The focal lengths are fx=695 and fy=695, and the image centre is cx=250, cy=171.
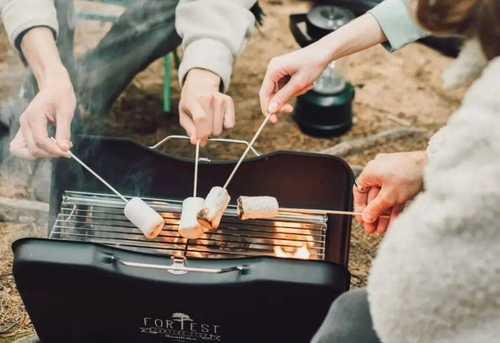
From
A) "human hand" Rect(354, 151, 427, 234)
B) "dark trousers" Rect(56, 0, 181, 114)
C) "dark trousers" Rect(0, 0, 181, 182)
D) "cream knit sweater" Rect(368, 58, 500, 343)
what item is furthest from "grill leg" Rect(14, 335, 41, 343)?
"cream knit sweater" Rect(368, 58, 500, 343)

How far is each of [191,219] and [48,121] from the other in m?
0.50

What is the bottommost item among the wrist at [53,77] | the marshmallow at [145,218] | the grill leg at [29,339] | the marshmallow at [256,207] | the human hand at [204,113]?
the grill leg at [29,339]

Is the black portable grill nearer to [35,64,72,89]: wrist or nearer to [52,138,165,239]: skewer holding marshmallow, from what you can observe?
[52,138,165,239]: skewer holding marshmallow

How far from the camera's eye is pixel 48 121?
179 centimetres

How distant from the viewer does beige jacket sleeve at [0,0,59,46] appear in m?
1.93

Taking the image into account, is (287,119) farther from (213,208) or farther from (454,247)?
(454,247)

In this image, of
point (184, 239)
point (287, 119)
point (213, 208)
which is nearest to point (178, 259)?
point (213, 208)

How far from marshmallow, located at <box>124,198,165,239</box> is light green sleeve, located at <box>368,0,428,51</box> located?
0.82 m

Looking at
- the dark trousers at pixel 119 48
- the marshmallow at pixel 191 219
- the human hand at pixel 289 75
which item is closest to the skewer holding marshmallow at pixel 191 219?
the marshmallow at pixel 191 219

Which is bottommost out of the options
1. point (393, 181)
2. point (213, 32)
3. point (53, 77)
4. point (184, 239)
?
point (184, 239)

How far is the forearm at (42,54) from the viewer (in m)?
1.88

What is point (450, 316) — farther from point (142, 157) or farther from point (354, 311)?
point (142, 157)

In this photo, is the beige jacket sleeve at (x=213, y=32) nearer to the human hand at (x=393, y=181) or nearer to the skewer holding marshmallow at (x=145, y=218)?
the skewer holding marshmallow at (x=145, y=218)

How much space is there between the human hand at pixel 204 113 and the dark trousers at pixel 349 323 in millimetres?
611
